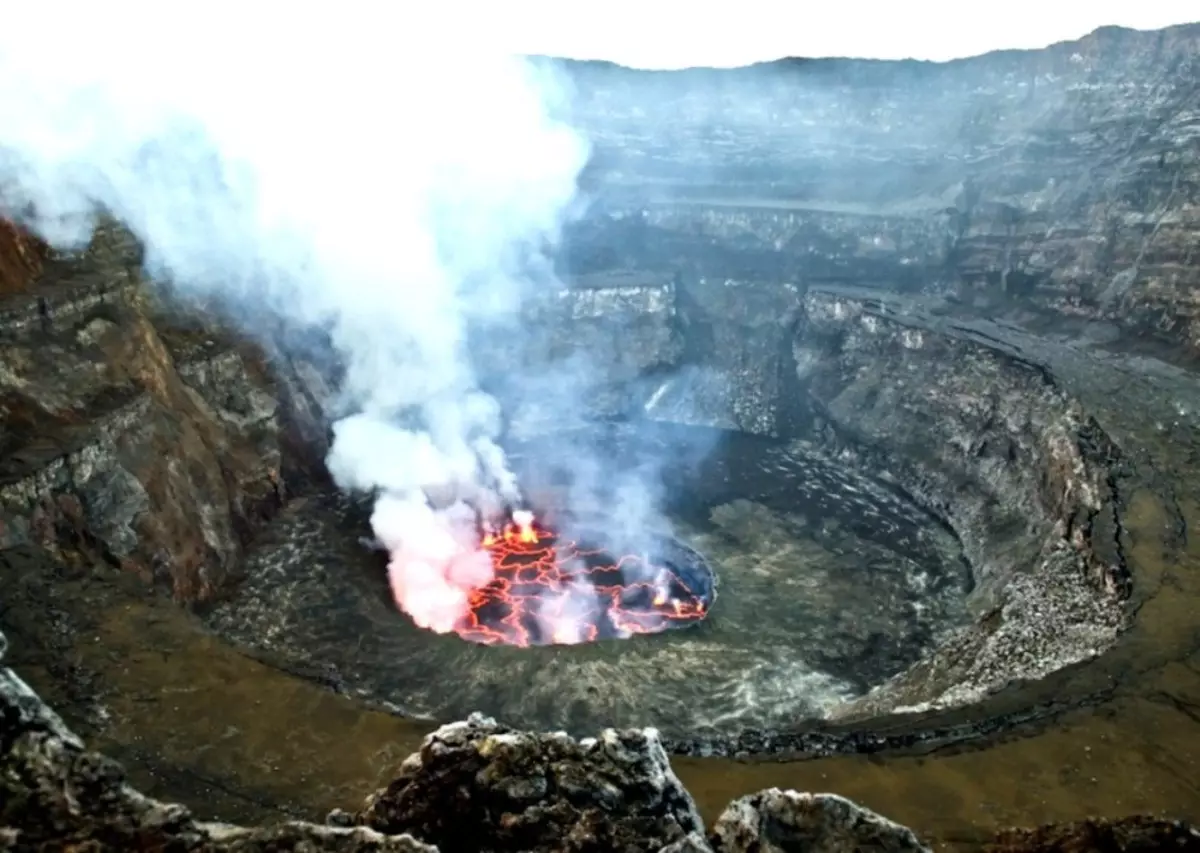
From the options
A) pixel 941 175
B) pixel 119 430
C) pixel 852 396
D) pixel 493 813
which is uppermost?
pixel 941 175

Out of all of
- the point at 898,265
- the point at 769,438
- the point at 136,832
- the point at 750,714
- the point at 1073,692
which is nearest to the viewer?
the point at 136,832

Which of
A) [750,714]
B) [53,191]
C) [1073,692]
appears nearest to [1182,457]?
[1073,692]

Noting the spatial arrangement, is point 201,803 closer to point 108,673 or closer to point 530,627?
point 108,673

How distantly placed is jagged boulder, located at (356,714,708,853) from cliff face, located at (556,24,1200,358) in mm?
44356

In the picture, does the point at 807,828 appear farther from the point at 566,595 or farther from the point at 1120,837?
the point at 566,595

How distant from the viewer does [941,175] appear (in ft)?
199

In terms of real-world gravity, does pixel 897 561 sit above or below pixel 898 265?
below

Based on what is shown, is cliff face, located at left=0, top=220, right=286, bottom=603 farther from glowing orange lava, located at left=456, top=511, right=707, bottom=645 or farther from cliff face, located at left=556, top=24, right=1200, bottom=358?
cliff face, located at left=556, top=24, right=1200, bottom=358

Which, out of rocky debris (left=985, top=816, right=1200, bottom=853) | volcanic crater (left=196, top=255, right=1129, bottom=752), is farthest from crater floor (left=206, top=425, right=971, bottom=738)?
rocky debris (left=985, top=816, right=1200, bottom=853)

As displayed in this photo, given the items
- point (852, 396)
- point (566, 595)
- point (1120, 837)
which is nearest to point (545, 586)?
point (566, 595)

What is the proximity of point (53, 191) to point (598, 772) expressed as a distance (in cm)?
3687

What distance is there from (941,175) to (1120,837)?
193ft

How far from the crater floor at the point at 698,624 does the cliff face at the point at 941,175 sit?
18.5 metres

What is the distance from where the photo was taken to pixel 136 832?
8828 millimetres
